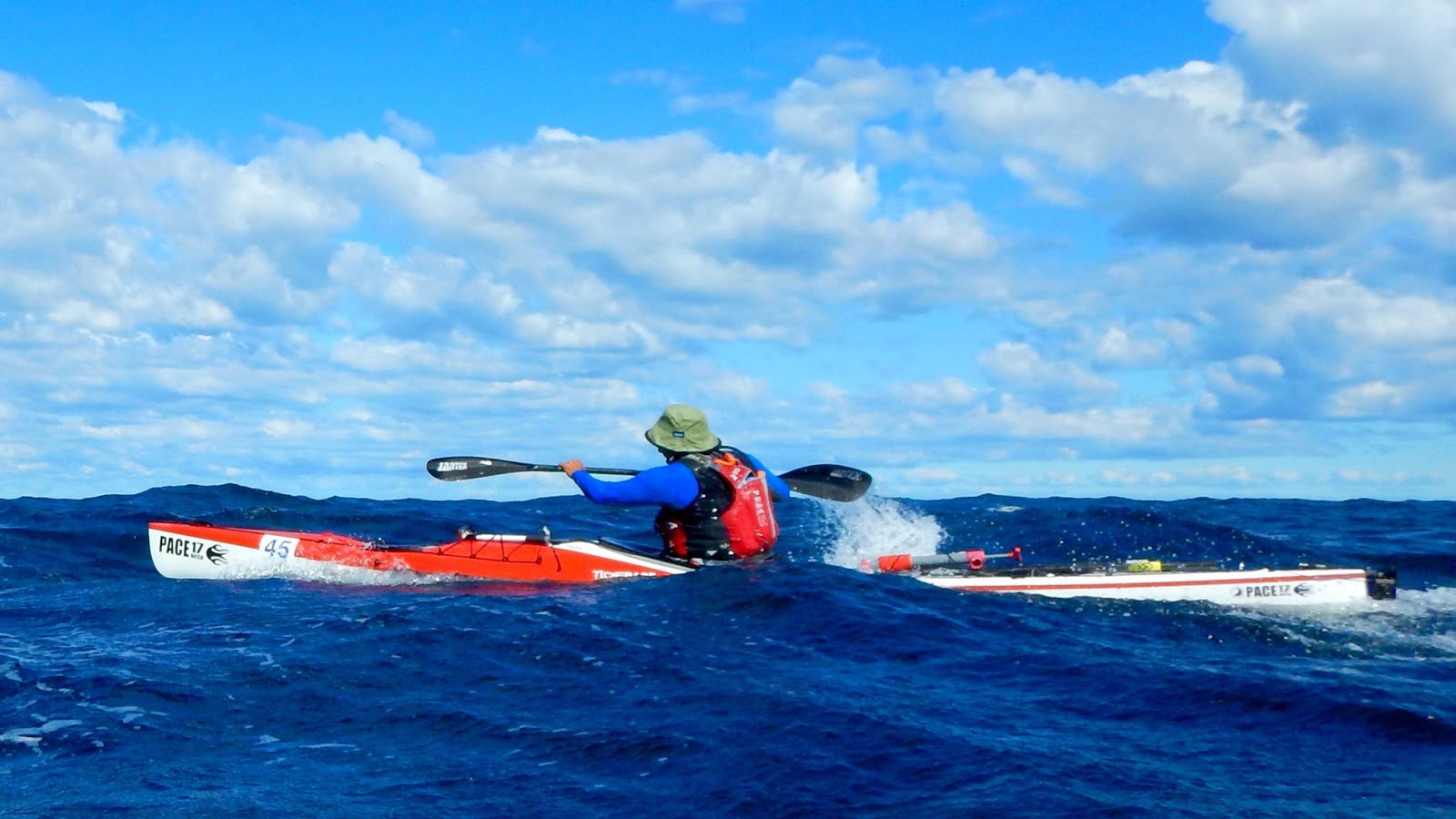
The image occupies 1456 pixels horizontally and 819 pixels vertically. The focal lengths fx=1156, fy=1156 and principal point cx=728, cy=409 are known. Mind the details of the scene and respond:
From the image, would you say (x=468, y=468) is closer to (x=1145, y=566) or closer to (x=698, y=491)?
(x=698, y=491)

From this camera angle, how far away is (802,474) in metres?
13.9

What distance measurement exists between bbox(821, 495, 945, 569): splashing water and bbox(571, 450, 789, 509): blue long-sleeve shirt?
2.57 meters

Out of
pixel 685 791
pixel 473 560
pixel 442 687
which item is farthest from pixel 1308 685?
pixel 473 560

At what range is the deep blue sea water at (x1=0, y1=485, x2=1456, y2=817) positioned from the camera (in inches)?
217

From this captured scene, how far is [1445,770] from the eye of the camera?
19.1 feet

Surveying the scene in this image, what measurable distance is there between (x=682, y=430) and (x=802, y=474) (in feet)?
9.92

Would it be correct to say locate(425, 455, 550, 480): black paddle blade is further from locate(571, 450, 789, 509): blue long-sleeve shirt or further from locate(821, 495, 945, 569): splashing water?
locate(821, 495, 945, 569): splashing water

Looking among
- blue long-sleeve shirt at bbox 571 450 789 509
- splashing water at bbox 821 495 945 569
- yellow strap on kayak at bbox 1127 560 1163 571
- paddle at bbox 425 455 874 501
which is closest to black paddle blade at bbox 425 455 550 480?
paddle at bbox 425 455 874 501

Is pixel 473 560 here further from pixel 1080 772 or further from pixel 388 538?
pixel 1080 772

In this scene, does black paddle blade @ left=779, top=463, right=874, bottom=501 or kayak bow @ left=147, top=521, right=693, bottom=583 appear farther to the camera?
black paddle blade @ left=779, top=463, right=874, bottom=501

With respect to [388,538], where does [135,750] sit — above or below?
below

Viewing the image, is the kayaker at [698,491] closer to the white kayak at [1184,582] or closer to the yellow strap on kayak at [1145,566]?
the white kayak at [1184,582]

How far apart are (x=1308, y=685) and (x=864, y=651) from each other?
9.42 feet

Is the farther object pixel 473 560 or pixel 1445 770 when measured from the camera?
pixel 473 560
